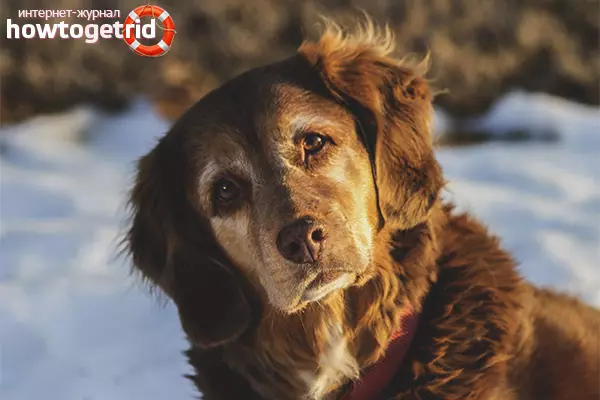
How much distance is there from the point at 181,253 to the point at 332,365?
2.29ft

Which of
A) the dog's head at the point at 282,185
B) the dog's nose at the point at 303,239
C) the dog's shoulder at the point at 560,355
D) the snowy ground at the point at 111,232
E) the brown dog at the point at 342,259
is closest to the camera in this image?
the dog's nose at the point at 303,239

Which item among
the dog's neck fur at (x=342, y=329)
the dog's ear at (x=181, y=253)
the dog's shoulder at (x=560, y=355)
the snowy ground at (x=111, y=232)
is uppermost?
the snowy ground at (x=111, y=232)

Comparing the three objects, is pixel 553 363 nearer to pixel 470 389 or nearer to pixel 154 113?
pixel 470 389

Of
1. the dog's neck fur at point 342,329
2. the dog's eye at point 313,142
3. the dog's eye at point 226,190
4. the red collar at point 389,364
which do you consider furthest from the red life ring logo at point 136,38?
the red collar at point 389,364

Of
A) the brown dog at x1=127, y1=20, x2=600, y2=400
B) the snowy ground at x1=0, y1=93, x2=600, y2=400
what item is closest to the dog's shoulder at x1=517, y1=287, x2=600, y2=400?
the brown dog at x1=127, y1=20, x2=600, y2=400

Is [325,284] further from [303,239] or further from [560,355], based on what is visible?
[560,355]

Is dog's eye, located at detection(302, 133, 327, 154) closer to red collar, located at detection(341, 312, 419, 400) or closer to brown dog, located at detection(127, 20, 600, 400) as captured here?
brown dog, located at detection(127, 20, 600, 400)

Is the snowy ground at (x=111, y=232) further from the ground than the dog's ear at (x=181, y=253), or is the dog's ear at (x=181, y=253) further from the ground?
the snowy ground at (x=111, y=232)

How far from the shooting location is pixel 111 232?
4934mm

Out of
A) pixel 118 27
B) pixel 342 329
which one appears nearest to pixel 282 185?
pixel 342 329

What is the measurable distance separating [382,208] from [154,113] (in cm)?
512

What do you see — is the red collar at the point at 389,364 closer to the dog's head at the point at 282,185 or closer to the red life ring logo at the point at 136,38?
the dog's head at the point at 282,185

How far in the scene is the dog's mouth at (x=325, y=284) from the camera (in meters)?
2.29

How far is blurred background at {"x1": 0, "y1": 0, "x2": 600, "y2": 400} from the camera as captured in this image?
12.5 ft
